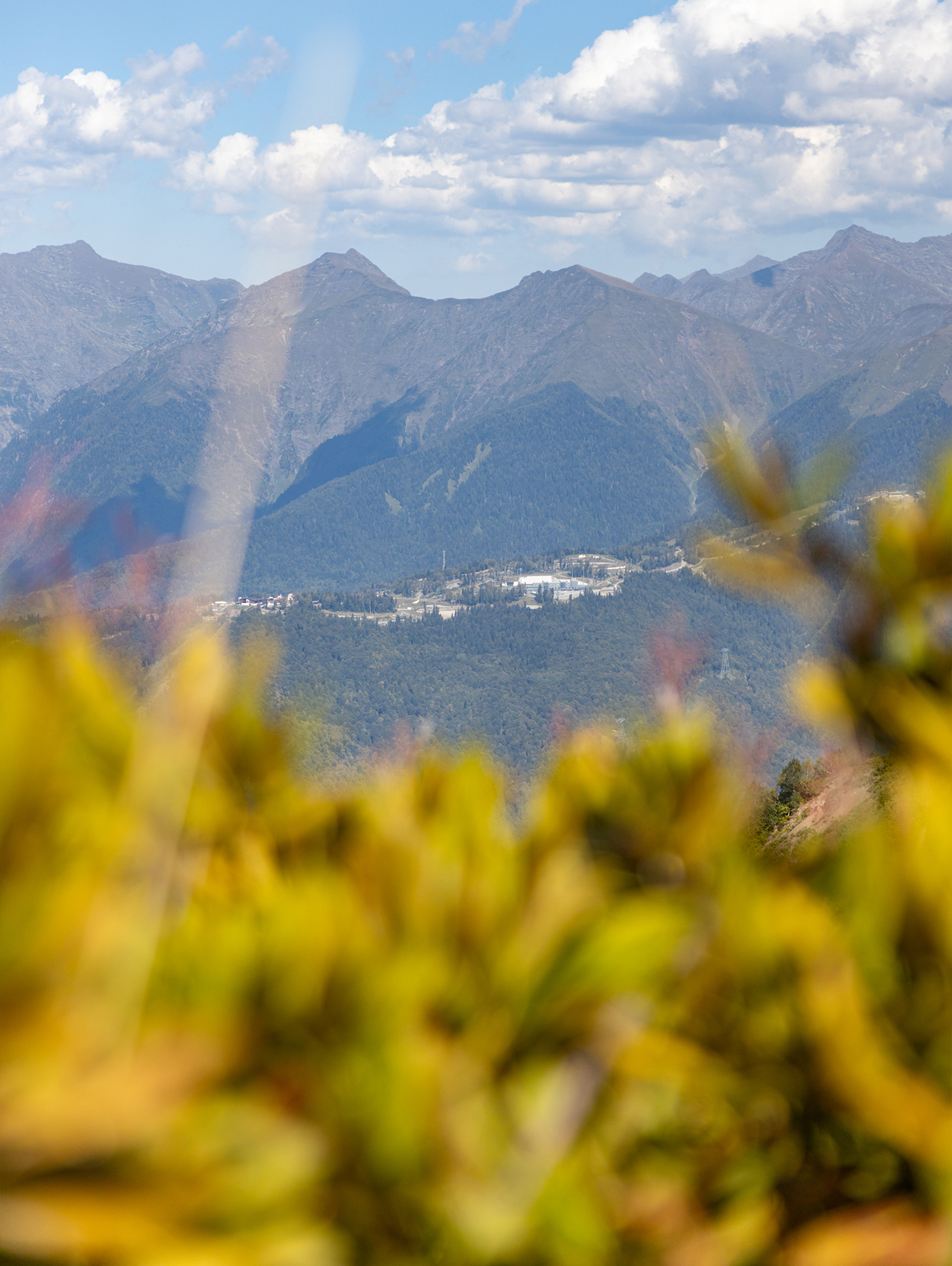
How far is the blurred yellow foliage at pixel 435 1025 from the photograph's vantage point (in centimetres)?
116

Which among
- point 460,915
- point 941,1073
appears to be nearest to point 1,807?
point 460,915

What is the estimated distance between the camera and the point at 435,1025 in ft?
5.12

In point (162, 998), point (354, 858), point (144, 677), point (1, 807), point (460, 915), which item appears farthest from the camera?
point (144, 677)

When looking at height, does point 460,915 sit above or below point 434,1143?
above

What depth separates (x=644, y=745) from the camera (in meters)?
2.81

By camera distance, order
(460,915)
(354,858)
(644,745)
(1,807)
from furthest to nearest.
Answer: (644,745) < (354,858) < (460,915) < (1,807)

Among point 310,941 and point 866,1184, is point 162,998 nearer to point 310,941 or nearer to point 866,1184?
point 310,941

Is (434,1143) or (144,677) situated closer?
(434,1143)

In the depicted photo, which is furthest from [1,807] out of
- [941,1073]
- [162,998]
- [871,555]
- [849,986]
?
[871,555]

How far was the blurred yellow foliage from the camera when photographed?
116 cm

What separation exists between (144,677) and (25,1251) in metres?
1.39

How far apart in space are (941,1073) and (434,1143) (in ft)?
2.79

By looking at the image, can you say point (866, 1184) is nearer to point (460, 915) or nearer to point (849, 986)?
point (849, 986)

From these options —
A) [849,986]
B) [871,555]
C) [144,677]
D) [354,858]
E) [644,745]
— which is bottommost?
[849,986]
